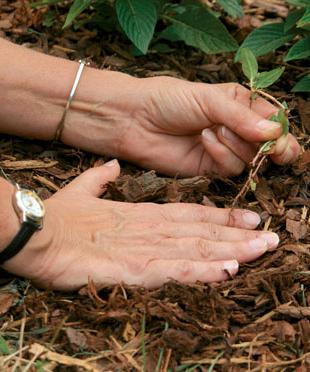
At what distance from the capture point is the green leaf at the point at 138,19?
2.53 meters

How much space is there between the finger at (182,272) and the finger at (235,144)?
0.40 m

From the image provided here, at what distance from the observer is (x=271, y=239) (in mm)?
2051

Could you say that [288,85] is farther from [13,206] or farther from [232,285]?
[13,206]

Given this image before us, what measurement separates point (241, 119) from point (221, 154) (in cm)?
13

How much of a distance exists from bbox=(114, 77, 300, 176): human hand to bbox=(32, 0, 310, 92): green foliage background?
0.82 ft

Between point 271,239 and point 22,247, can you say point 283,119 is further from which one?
point 22,247

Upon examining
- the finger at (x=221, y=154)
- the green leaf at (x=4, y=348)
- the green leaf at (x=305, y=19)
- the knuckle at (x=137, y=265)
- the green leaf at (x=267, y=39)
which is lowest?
the green leaf at (x=4, y=348)

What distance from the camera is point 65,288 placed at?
1.90 meters

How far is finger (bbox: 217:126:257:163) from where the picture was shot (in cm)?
223

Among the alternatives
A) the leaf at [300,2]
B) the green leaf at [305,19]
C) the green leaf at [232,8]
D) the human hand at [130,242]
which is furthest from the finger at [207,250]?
the green leaf at [232,8]

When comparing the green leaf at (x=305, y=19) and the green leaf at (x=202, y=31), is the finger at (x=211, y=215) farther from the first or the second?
the green leaf at (x=202, y=31)

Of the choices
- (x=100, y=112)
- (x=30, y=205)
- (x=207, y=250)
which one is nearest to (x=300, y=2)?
(x=100, y=112)

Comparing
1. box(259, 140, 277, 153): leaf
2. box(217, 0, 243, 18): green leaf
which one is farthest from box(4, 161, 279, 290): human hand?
box(217, 0, 243, 18): green leaf

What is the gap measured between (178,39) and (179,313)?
1243mm
